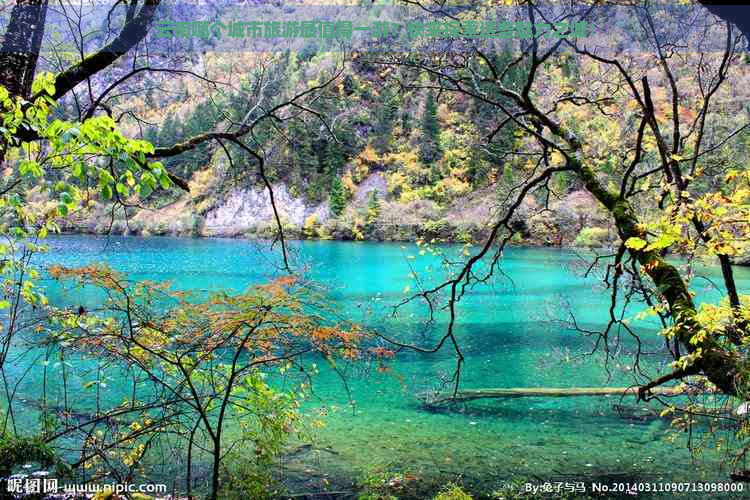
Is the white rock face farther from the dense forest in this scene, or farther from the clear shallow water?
the dense forest

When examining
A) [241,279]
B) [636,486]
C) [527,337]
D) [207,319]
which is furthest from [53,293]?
[636,486]

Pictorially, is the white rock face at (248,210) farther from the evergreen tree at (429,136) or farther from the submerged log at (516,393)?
the submerged log at (516,393)

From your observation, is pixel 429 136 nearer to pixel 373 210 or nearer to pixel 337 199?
pixel 337 199

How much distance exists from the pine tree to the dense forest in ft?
158

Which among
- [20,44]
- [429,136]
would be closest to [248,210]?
[429,136]

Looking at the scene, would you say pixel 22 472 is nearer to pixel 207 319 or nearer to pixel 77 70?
pixel 207 319

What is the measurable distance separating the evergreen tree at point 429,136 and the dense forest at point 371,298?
56.1 metres

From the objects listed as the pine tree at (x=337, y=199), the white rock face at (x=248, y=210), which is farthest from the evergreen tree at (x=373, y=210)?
the white rock face at (x=248, y=210)

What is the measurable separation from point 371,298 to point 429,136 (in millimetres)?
64595

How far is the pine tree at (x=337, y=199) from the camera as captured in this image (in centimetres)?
6266

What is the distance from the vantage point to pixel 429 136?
6919 centimetres

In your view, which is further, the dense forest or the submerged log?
the submerged log

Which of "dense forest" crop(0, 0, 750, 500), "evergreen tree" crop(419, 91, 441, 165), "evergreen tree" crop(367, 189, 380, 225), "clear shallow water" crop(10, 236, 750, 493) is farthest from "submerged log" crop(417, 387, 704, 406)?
"evergreen tree" crop(419, 91, 441, 165)

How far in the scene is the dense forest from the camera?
11.0ft
